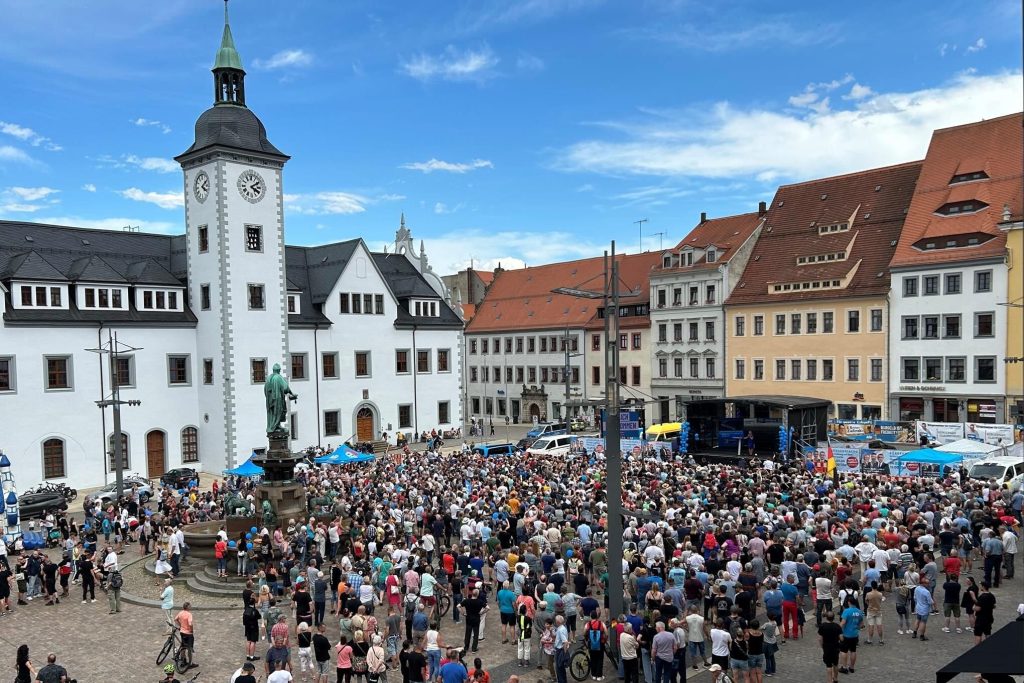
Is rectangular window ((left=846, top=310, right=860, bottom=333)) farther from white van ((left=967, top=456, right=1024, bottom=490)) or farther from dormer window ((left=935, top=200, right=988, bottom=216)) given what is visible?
white van ((left=967, top=456, right=1024, bottom=490))

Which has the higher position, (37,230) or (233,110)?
(233,110)

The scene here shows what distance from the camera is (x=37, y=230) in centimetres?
4397

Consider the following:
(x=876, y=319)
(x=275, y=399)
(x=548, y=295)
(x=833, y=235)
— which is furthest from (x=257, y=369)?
(x=833, y=235)

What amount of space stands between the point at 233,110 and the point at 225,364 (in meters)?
14.1

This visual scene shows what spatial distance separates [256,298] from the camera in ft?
151

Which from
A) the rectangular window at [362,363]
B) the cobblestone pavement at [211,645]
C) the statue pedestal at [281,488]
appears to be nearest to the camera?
the cobblestone pavement at [211,645]

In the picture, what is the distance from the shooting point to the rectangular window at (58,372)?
40375mm

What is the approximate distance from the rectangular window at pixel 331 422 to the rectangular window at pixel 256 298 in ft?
28.1

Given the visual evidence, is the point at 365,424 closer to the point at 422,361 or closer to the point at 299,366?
the point at 422,361

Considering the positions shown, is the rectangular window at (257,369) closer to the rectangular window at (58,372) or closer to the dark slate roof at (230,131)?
the rectangular window at (58,372)

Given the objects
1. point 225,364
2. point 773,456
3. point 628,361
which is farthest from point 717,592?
point 628,361

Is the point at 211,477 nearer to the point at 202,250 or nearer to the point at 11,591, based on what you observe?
the point at 202,250

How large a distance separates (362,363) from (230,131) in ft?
53.6

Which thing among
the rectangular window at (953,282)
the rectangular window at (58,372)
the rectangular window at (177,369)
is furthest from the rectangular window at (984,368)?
the rectangular window at (58,372)
